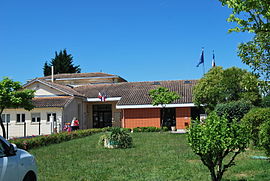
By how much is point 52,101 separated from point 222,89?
1591 centimetres

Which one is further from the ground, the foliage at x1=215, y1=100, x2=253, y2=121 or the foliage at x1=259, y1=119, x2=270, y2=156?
the foliage at x1=215, y1=100, x2=253, y2=121

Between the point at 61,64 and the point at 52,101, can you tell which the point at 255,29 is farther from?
the point at 61,64

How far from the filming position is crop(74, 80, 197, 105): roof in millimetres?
31156

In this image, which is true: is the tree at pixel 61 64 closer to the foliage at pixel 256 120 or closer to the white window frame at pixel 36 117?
the white window frame at pixel 36 117

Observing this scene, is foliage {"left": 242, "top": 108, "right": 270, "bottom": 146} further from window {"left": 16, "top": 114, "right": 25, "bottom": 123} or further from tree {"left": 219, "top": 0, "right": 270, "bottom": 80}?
window {"left": 16, "top": 114, "right": 25, "bottom": 123}

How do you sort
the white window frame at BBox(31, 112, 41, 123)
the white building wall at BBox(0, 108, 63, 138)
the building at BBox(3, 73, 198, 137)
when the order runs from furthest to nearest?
the white window frame at BBox(31, 112, 41, 123) < the building at BBox(3, 73, 198, 137) < the white building wall at BBox(0, 108, 63, 138)

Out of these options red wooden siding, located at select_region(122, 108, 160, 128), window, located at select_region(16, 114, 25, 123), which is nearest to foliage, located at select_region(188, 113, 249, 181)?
red wooden siding, located at select_region(122, 108, 160, 128)

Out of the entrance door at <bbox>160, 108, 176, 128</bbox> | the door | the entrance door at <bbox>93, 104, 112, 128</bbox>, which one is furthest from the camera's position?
the entrance door at <bbox>93, 104, 112, 128</bbox>

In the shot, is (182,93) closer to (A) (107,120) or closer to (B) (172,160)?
(A) (107,120)

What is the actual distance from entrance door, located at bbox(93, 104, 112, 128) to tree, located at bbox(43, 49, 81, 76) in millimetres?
33534

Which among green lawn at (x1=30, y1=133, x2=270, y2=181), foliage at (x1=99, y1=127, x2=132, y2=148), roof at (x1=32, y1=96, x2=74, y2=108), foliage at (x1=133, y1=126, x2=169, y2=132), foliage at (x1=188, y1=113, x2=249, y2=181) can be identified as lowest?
foliage at (x1=133, y1=126, x2=169, y2=132)

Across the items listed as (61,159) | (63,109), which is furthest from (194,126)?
(63,109)

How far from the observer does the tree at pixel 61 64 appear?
67250mm

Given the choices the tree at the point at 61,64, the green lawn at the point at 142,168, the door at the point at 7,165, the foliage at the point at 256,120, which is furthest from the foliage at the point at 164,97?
the tree at the point at 61,64
